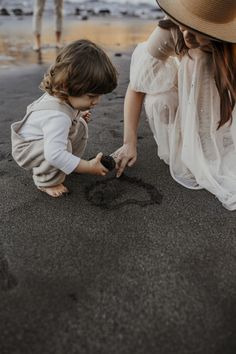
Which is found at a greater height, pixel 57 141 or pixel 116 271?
pixel 57 141

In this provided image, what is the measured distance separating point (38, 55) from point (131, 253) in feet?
12.6

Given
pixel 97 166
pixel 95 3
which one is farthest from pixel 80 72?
pixel 95 3

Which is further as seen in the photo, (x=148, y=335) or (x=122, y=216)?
(x=122, y=216)

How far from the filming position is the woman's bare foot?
1.81 m

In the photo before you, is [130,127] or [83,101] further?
[130,127]

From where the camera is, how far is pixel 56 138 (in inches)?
64.2

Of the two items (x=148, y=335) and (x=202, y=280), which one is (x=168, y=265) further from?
(x=148, y=335)

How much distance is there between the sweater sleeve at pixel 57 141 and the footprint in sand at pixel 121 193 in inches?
9.5

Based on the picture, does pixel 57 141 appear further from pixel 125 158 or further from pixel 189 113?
pixel 189 113

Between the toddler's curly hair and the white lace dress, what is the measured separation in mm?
327

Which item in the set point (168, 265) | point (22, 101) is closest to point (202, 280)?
point (168, 265)

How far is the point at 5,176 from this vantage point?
1.98 meters

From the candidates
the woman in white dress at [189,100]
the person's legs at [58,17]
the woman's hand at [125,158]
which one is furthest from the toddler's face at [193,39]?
the person's legs at [58,17]

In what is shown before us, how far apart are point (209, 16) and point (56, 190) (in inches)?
39.9
